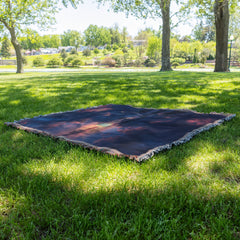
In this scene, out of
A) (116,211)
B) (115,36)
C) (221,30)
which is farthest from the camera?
(115,36)

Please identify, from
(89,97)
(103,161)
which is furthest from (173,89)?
(103,161)

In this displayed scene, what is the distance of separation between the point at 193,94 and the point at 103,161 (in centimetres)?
446

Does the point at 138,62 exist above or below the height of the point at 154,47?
below

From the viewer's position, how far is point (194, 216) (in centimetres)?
147

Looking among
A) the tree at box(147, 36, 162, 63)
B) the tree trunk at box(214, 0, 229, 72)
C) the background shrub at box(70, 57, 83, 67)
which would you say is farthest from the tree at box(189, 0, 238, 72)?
the tree at box(147, 36, 162, 63)

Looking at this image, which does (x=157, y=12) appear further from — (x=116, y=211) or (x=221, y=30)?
(x=116, y=211)

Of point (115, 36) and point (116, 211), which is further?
point (115, 36)

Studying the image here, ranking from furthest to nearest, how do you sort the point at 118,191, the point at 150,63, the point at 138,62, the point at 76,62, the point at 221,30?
1. the point at 138,62
2. the point at 76,62
3. the point at 150,63
4. the point at 221,30
5. the point at 118,191

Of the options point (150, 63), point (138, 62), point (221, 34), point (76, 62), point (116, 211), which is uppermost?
point (221, 34)

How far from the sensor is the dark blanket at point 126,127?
257 centimetres

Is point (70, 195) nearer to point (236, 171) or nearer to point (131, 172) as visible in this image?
point (131, 172)

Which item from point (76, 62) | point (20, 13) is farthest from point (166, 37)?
point (76, 62)

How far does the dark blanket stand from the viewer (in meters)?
2.57

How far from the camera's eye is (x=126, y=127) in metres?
3.32
